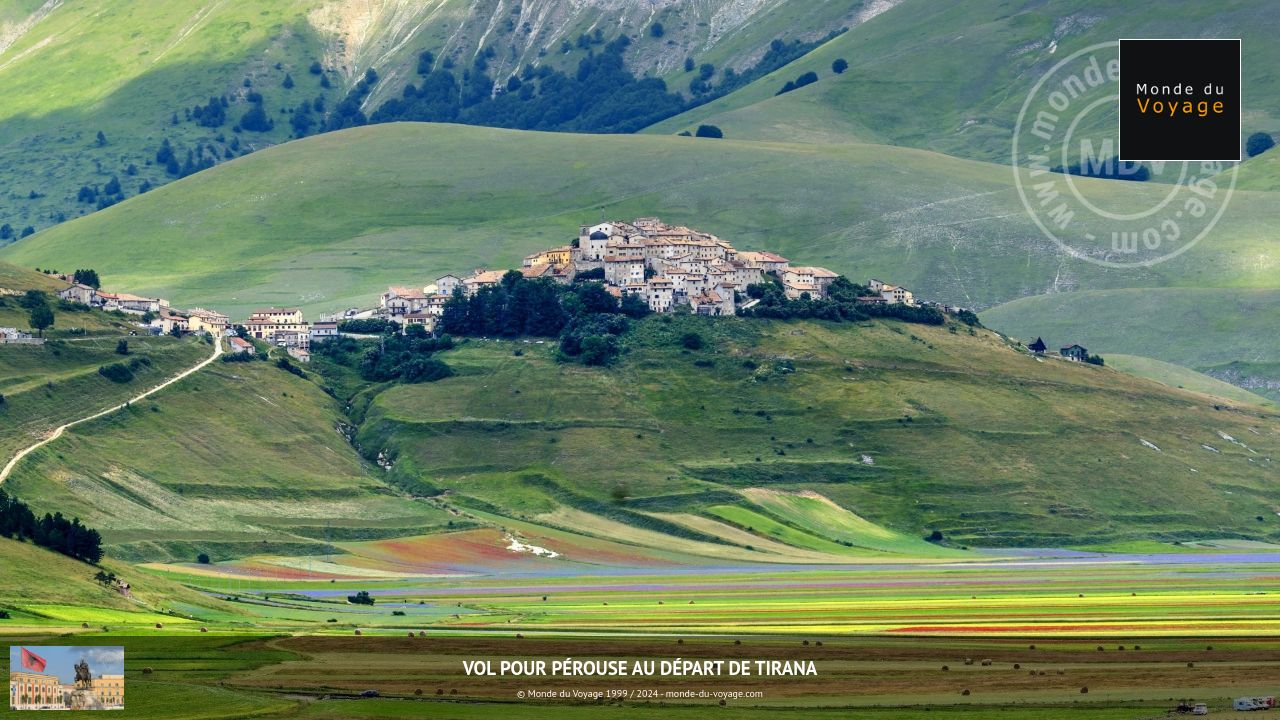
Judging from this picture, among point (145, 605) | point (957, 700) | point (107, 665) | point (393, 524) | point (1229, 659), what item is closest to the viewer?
point (107, 665)

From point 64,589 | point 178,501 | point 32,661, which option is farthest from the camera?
point 178,501

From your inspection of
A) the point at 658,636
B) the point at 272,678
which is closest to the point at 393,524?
the point at 658,636

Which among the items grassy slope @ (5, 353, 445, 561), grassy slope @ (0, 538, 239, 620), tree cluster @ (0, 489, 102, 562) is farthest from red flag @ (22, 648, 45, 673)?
grassy slope @ (5, 353, 445, 561)

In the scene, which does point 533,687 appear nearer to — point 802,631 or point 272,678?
point 272,678

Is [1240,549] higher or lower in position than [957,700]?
lower

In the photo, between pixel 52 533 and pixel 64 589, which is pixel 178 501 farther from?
pixel 64 589

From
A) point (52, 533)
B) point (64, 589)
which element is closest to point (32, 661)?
point (64, 589)
